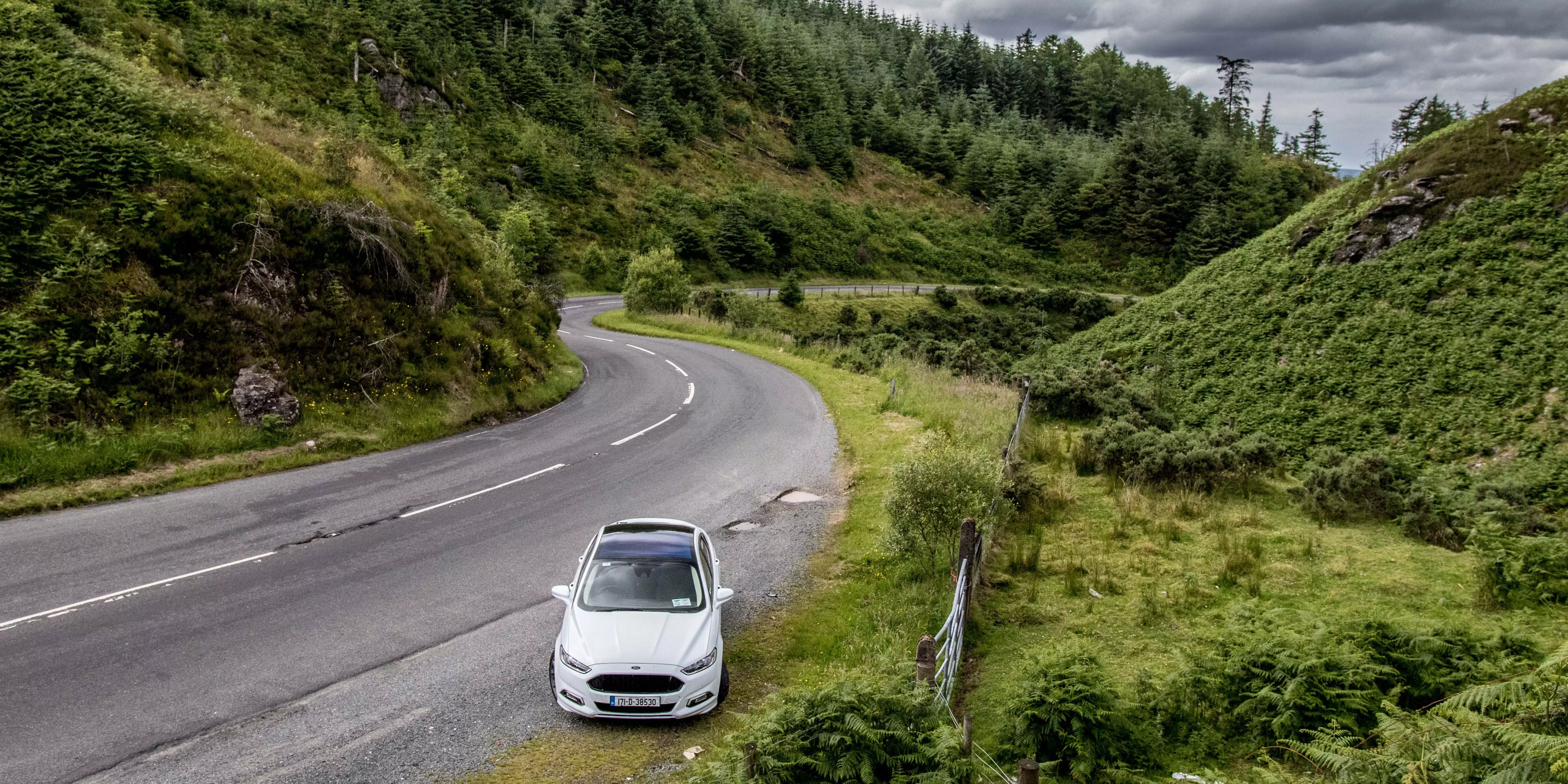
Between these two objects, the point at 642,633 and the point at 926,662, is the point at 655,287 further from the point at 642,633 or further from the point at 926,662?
the point at 926,662

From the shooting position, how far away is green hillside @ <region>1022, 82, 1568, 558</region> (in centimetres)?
1931

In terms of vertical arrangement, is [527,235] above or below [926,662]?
above

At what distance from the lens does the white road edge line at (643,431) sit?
20.3m

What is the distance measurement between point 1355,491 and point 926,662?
45.1 ft

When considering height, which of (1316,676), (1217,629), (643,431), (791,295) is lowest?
(643,431)

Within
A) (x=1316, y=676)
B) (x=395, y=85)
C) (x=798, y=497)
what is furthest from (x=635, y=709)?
(x=395, y=85)

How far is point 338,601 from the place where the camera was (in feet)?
35.9

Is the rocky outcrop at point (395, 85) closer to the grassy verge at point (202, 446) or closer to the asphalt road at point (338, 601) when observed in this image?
the grassy verge at point (202, 446)

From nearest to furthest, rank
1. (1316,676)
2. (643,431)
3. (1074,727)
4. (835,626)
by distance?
(1074,727) < (1316,676) < (835,626) < (643,431)

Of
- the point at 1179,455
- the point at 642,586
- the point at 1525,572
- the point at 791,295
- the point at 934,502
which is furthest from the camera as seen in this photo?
the point at 791,295

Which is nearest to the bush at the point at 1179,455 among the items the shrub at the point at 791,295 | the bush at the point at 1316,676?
the bush at the point at 1316,676

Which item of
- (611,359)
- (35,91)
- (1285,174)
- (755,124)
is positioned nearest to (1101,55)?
(1285,174)

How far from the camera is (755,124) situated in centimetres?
9706

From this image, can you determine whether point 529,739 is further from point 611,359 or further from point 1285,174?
point 1285,174
